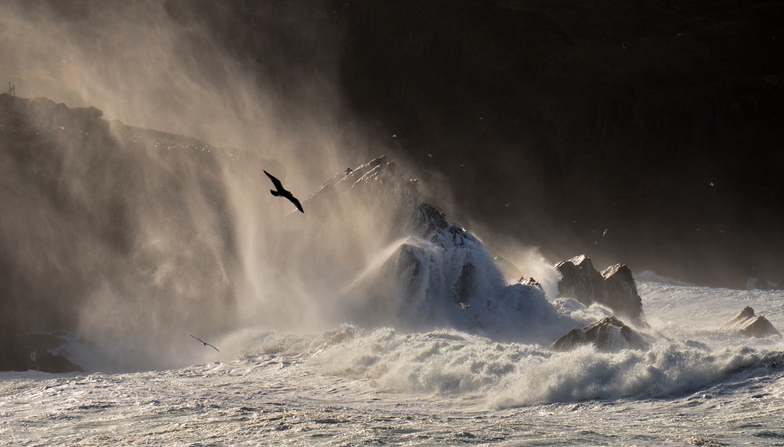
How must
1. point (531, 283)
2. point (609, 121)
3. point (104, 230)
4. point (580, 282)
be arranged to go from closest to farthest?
point (531, 283), point (580, 282), point (104, 230), point (609, 121)

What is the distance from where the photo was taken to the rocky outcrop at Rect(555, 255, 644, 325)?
34781 millimetres

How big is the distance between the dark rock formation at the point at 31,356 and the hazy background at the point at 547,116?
836 inches

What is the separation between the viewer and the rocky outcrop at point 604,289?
34.8m

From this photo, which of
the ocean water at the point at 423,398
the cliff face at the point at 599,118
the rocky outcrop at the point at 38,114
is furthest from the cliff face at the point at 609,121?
the ocean water at the point at 423,398

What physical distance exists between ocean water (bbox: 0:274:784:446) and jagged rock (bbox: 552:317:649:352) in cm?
148

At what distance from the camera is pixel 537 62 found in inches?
3300

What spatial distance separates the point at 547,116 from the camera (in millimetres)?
79750

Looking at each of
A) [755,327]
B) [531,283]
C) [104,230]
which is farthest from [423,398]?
[104,230]

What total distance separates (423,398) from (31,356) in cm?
1670

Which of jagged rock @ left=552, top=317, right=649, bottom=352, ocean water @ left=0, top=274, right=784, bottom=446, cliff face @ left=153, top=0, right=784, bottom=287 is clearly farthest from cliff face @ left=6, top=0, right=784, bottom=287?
ocean water @ left=0, top=274, right=784, bottom=446

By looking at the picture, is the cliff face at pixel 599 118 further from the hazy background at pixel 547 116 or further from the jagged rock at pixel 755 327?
the jagged rock at pixel 755 327

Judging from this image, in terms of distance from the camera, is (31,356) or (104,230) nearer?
(31,356)

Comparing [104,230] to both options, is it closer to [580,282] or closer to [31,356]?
[31,356]

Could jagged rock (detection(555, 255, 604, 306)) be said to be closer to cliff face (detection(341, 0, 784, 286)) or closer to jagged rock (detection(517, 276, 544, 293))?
jagged rock (detection(517, 276, 544, 293))
